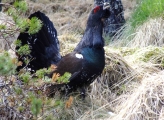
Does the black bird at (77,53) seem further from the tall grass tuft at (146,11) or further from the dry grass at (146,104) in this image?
the tall grass tuft at (146,11)

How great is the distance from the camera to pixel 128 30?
7.24 meters

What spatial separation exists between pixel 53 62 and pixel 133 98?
1106 mm

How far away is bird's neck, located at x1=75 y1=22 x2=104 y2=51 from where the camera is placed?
462 cm

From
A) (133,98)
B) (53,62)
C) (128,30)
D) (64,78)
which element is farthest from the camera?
(128,30)

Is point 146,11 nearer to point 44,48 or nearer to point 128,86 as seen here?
point 128,86

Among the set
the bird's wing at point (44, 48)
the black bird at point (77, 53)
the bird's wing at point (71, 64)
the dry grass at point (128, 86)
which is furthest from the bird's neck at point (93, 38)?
the dry grass at point (128, 86)

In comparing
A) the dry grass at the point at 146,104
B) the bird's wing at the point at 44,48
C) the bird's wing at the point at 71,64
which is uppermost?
the bird's wing at the point at 44,48

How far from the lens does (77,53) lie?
15.4 ft

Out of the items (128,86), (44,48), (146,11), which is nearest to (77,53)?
(44,48)

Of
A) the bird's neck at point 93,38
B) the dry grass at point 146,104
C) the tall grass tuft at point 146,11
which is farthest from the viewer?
the tall grass tuft at point 146,11

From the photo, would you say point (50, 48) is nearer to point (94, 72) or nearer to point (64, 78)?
point (94, 72)

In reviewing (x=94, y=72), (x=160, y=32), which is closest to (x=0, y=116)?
(x=94, y=72)

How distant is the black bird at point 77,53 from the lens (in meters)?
4.51

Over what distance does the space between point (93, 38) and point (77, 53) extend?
0.23 m
